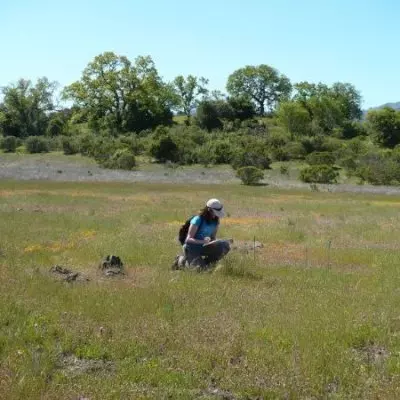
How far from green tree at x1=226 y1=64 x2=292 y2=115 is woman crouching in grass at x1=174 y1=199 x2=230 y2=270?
372 feet

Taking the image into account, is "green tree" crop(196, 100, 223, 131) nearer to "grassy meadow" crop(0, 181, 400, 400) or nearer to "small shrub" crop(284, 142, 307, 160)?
"small shrub" crop(284, 142, 307, 160)

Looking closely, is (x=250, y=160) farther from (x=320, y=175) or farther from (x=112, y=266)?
(x=112, y=266)

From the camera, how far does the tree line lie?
72750 mm

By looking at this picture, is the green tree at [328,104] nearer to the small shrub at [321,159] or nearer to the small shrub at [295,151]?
the small shrub at [295,151]

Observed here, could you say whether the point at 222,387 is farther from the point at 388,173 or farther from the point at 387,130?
the point at 387,130

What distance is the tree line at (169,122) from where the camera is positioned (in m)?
72.8

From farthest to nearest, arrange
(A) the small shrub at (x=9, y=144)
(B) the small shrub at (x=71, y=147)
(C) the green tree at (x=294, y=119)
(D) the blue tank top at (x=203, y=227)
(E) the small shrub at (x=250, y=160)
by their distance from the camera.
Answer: (C) the green tree at (x=294, y=119), (A) the small shrub at (x=9, y=144), (B) the small shrub at (x=71, y=147), (E) the small shrub at (x=250, y=160), (D) the blue tank top at (x=203, y=227)

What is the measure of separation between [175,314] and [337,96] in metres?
123

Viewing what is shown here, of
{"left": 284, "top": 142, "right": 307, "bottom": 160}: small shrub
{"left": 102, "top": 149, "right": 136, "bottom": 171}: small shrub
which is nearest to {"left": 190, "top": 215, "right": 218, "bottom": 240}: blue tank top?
{"left": 102, "top": 149, "right": 136, "bottom": 171}: small shrub

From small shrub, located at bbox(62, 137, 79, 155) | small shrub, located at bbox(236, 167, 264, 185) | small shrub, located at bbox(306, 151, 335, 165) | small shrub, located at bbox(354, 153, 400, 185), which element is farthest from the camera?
small shrub, located at bbox(62, 137, 79, 155)

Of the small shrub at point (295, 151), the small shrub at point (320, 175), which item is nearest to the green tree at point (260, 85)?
the small shrub at point (295, 151)

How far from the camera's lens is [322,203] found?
112 ft

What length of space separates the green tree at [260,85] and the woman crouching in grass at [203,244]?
113464 millimetres

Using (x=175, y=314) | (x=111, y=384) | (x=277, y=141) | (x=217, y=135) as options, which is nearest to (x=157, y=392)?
(x=111, y=384)
